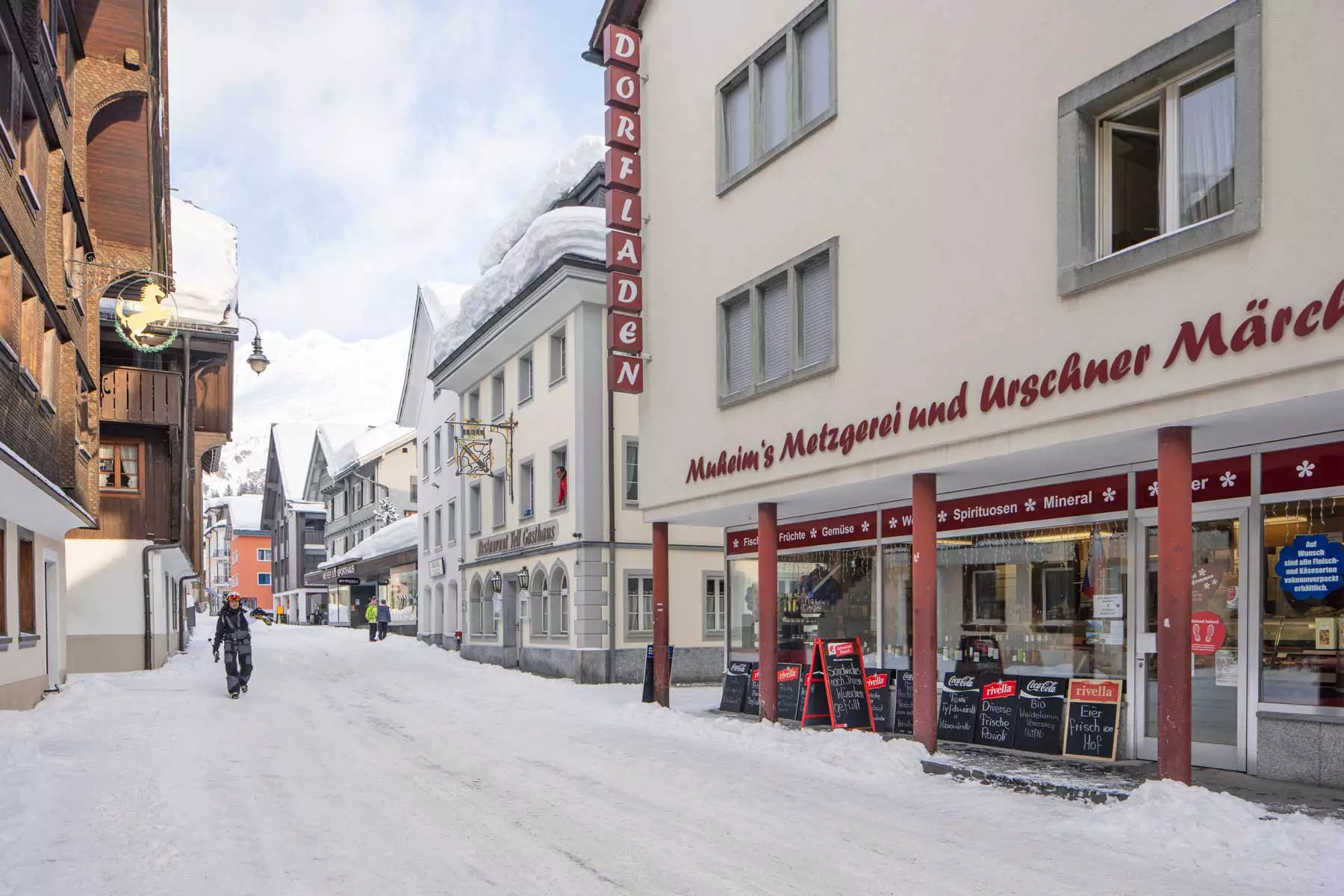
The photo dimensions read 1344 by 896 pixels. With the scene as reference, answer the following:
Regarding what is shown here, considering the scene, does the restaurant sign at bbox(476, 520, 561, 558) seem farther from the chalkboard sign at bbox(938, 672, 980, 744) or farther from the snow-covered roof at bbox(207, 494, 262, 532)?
the snow-covered roof at bbox(207, 494, 262, 532)

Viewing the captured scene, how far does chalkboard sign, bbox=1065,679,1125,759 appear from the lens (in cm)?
1057

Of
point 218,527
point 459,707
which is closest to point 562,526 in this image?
point 459,707

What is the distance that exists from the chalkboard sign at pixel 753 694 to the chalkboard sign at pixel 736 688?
0.06 meters

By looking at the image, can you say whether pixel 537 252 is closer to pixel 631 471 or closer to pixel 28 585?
pixel 631 471

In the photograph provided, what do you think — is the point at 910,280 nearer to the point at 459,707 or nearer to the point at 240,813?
the point at 240,813

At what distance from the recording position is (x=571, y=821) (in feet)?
27.5

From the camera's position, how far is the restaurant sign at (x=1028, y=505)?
37.3 feet

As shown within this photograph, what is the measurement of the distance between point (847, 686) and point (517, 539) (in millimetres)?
15334

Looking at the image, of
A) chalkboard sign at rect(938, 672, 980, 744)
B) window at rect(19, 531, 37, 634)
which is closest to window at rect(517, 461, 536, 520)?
window at rect(19, 531, 37, 634)

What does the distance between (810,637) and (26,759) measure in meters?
10.2

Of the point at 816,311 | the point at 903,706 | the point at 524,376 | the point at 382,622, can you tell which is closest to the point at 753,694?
the point at 903,706

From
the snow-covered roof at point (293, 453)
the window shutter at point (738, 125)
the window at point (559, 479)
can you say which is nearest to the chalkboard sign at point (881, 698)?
the window shutter at point (738, 125)

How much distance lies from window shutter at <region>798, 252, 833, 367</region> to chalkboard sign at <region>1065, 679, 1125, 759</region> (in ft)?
15.6

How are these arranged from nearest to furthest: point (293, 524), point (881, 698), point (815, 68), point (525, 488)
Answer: point (881, 698), point (815, 68), point (525, 488), point (293, 524)
